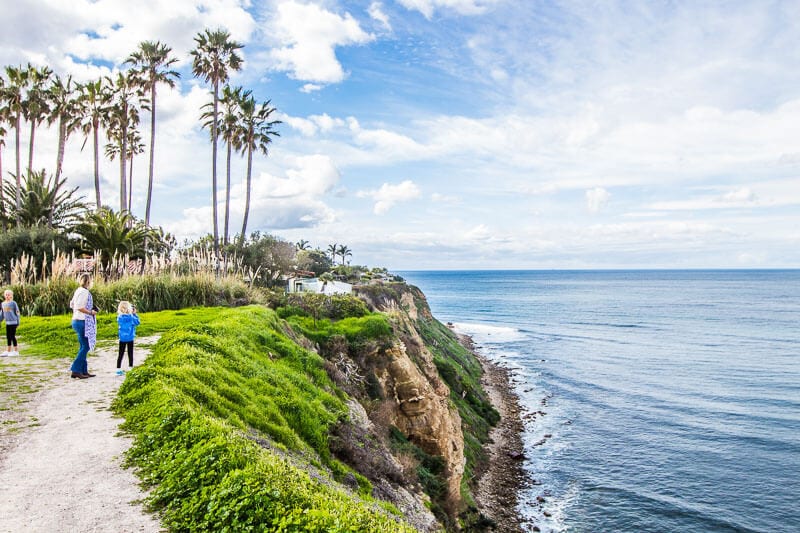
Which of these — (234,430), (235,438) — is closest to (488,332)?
(234,430)

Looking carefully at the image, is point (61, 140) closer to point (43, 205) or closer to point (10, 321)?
point (43, 205)

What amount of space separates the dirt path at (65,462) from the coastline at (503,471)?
1653 cm

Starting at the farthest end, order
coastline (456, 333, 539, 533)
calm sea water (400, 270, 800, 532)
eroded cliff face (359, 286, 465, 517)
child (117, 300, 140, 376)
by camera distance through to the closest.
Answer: calm sea water (400, 270, 800, 532) < coastline (456, 333, 539, 533) < eroded cliff face (359, 286, 465, 517) < child (117, 300, 140, 376)

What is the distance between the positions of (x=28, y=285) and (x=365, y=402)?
506 inches

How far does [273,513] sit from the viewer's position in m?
4.73

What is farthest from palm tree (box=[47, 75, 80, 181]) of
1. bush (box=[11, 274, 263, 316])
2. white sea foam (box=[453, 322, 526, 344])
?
white sea foam (box=[453, 322, 526, 344])

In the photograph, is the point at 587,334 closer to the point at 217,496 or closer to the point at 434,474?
the point at 434,474

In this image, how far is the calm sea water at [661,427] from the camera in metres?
21.5

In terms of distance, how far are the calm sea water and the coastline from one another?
69 centimetres

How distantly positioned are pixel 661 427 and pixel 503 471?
42.5 feet

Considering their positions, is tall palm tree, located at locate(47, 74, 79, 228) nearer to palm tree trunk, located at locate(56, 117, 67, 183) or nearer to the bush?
palm tree trunk, located at locate(56, 117, 67, 183)

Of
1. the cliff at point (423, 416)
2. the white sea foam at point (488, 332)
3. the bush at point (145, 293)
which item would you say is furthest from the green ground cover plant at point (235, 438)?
the white sea foam at point (488, 332)

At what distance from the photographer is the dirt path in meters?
4.90

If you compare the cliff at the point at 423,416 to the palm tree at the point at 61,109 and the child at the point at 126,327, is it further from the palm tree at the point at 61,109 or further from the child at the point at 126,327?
the palm tree at the point at 61,109
